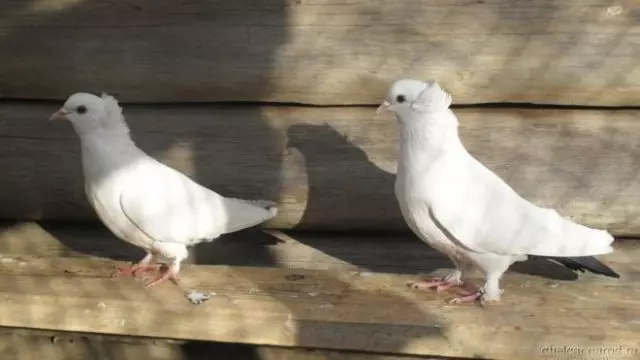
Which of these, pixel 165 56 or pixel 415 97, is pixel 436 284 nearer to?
pixel 415 97

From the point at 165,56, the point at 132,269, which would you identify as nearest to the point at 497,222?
the point at 132,269

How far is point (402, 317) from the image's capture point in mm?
1258

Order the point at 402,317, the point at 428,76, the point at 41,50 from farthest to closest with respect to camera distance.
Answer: the point at 41,50, the point at 428,76, the point at 402,317

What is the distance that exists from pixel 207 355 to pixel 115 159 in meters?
0.34

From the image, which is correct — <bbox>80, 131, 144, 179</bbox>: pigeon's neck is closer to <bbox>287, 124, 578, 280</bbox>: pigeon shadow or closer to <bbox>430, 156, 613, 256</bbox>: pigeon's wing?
<bbox>287, 124, 578, 280</bbox>: pigeon shadow

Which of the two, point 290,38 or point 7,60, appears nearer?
point 290,38

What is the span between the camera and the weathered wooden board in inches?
59.3

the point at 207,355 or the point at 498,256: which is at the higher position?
the point at 498,256

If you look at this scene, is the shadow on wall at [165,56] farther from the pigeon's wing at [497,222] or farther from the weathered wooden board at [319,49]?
the pigeon's wing at [497,222]

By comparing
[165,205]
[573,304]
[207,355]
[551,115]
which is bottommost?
[207,355]

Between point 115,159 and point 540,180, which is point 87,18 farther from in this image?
point 540,180

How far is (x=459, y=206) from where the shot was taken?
1273 mm

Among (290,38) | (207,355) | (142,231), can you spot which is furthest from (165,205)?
(290,38)

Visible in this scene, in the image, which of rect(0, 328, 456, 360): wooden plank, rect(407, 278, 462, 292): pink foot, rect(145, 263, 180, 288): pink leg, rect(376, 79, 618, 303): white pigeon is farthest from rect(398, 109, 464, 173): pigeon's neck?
rect(145, 263, 180, 288): pink leg
